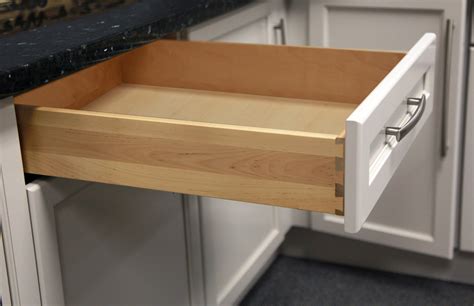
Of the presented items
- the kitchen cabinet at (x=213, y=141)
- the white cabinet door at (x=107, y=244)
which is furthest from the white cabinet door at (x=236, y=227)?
the white cabinet door at (x=107, y=244)

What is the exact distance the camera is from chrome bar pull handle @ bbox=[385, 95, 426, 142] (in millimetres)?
887

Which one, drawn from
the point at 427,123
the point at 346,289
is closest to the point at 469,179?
the point at 427,123

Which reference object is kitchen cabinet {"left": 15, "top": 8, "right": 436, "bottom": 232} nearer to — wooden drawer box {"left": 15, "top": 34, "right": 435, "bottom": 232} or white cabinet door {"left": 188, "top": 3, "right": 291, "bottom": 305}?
wooden drawer box {"left": 15, "top": 34, "right": 435, "bottom": 232}

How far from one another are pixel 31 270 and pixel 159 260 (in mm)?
311

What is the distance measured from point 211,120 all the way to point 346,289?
0.84 m

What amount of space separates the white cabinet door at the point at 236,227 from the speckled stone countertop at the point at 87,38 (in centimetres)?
7

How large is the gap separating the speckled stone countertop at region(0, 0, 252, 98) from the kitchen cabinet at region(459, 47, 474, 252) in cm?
58

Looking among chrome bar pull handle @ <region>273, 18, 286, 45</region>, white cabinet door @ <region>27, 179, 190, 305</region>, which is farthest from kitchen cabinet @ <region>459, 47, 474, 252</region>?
white cabinet door @ <region>27, 179, 190, 305</region>

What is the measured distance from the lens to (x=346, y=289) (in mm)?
1776

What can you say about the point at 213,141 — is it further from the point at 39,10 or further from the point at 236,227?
the point at 236,227

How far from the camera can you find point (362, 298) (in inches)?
68.2

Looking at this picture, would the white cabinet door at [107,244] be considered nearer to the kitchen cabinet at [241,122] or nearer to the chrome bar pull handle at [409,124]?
the kitchen cabinet at [241,122]

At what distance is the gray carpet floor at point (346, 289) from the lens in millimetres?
1723

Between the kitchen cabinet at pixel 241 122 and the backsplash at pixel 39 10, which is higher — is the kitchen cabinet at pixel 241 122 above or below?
below
